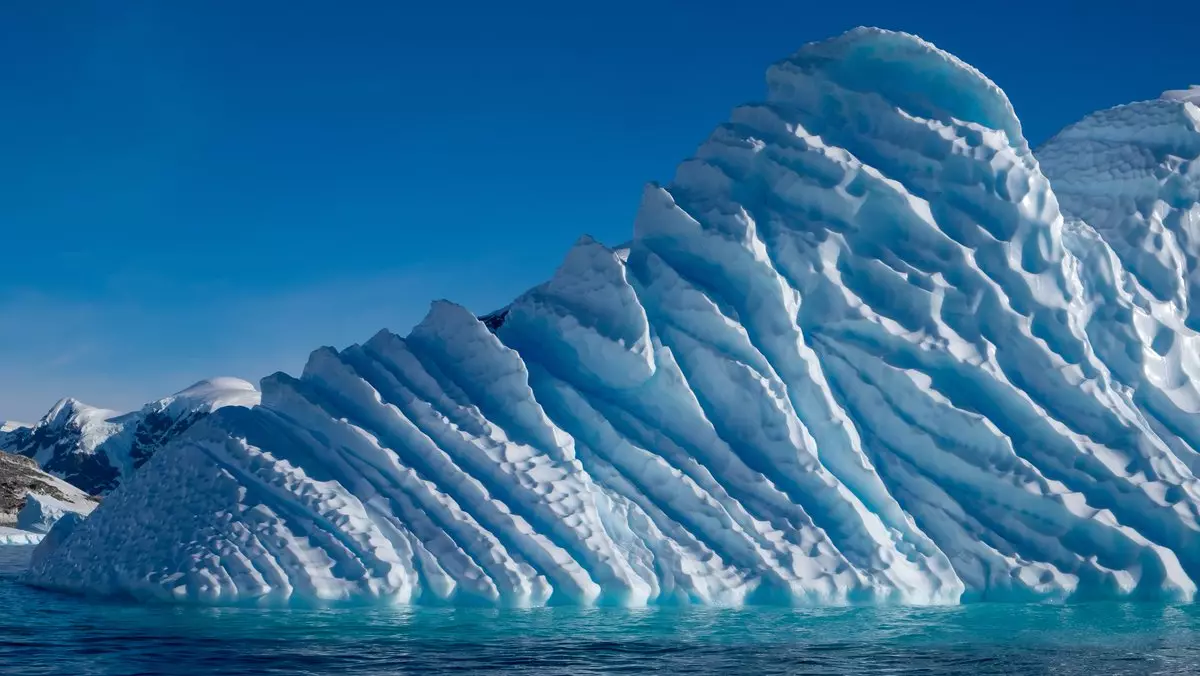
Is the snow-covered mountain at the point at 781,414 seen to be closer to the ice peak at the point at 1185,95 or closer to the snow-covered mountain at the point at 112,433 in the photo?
the ice peak at the point at 1185,95

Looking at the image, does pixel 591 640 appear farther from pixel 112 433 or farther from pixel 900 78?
pixel 112 433

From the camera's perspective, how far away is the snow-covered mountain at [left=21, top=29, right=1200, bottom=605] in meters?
12.5

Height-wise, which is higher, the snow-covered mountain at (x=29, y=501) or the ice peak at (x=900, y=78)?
the ice peak at (x=900, y=78)

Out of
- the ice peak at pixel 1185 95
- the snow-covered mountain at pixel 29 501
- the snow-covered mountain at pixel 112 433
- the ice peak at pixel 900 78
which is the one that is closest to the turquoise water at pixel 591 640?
the ice peak at pixel 900 78

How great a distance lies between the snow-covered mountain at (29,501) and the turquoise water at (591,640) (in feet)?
95.0

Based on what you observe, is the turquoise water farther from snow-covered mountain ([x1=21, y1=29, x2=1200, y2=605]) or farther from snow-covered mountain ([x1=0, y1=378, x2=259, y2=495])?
snow-covered mountain ([x1=0, y1=378, x2=259, y2=495])

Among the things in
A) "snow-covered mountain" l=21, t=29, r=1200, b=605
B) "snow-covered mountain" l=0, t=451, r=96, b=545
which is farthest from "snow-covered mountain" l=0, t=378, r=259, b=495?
"snow-covered mountain" l=21, t=29, r=1200, b=605

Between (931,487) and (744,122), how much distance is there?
593 centimetres

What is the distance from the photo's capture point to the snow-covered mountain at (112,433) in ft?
353


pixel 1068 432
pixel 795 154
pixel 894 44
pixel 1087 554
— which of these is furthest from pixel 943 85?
pixel 1087 554

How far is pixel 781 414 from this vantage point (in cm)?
1404

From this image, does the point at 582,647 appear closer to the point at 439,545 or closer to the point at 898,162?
the point at 439,545

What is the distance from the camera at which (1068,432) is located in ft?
47.2

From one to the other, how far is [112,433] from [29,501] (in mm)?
80609
